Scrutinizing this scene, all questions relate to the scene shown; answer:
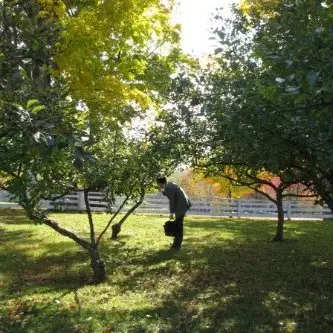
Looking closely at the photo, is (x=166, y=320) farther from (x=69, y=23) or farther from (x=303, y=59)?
(x=69, y=23)

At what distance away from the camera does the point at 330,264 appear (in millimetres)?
10773

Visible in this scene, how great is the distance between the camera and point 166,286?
8.59 m

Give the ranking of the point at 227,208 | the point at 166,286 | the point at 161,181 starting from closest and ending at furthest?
1. the point at 166,286
2. the point at 161,181
3. the point at 227,208

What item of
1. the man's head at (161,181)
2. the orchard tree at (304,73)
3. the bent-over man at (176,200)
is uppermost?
the orchard tree at (304,73)

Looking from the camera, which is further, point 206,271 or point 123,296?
point 206,271

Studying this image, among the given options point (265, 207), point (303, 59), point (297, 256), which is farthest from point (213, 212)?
point (303, 59)

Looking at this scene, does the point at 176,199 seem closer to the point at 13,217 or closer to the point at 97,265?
the point at 97,265

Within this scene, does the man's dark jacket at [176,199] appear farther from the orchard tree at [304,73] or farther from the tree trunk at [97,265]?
the orchard tree at [304,73]

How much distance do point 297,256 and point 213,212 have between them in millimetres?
13288

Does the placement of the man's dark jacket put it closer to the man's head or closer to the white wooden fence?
the man's head

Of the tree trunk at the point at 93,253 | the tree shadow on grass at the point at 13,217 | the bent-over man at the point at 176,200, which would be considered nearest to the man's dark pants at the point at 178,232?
the bent-over man at the point at 176,200

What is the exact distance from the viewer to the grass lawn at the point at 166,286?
266 inches

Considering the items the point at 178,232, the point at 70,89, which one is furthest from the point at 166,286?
the point at 70,89

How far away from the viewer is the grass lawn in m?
6.76
